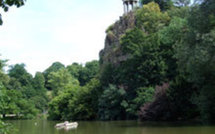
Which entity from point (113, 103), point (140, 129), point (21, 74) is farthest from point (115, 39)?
point (21, 74)

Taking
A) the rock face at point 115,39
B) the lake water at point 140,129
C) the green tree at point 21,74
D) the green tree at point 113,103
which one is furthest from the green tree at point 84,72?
the lake water at point 140,129

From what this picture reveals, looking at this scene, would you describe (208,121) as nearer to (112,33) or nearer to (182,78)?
(182,78)

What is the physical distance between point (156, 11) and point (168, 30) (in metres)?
14.2

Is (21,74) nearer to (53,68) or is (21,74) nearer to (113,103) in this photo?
(53,68)

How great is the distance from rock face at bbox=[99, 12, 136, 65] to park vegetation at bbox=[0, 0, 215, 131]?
2.11 metres

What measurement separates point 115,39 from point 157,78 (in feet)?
58.7

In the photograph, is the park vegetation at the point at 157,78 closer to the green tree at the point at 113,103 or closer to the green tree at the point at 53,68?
the green tree at the point at 113,103

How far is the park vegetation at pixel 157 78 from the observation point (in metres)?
20.7

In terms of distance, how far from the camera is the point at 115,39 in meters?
49.8

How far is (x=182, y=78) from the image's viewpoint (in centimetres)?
2852

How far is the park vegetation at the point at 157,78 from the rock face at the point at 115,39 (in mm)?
2115

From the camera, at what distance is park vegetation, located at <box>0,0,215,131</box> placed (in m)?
20.7

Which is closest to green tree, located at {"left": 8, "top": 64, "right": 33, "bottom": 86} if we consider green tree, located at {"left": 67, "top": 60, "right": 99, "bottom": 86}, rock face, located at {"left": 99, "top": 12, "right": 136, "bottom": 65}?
green tree, located at {"left": 67, "top": 60, "right": 99, "bottom": 86}

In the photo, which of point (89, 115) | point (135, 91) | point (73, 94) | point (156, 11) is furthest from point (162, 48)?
point (73, 94)
